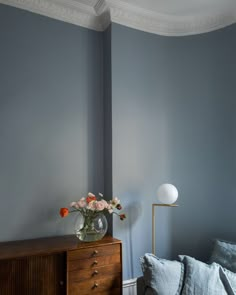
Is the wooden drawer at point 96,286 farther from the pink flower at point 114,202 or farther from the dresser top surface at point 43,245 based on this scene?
the pink flower at point 114,202

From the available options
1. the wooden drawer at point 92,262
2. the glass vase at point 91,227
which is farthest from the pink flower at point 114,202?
the wooden drawer at point 92,262

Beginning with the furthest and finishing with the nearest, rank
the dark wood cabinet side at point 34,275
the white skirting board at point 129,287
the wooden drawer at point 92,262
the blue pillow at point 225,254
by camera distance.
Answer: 1. the white skirting board at point 129,287
2. the blue pillow at point 225,254
3. the wooden drawer at point 92,262
4. the dark wood cabinet side at point 34,275

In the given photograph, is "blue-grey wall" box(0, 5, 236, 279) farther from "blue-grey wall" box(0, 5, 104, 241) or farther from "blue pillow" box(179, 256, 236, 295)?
"blue pillow" box(179, 256, 236, 295)

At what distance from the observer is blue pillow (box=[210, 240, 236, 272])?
2111 millimetres

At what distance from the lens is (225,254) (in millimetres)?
2178

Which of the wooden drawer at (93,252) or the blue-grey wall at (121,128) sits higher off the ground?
the blue-grey wall at (121,128)

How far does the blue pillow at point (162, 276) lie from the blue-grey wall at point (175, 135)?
60cm

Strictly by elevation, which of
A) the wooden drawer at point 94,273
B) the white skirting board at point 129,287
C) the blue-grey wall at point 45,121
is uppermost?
the blue-grey wall at point 45,121

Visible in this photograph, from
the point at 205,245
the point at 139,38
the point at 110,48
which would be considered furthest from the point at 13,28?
the point at 205,245

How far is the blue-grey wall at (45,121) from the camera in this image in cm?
225

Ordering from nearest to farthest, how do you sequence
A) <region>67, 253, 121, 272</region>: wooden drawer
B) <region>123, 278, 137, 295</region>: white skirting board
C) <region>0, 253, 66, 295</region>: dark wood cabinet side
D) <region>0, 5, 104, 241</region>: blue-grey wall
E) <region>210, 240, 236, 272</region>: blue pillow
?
1. <region>0, 253, 66, 295</region>: dark wood cabinet side
2. <region>67, 253, 121, 272</region>: wooden drawer
3. <region>210, 240, 236, 272</region>: blue pillow
4. <region>0, 5, 104, 241</region>: blue-grey wall
5. <region>123, 278, 137, 295</region>: white skirting board

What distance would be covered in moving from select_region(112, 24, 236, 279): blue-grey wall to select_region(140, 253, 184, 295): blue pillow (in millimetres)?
601


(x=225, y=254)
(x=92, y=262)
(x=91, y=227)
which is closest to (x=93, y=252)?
(x=92, y=262)

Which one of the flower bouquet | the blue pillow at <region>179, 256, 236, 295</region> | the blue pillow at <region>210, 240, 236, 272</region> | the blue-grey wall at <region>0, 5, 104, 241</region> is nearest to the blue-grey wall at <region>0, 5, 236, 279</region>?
the blue-grey wall at <region>0, 5, 104, 241</region>
